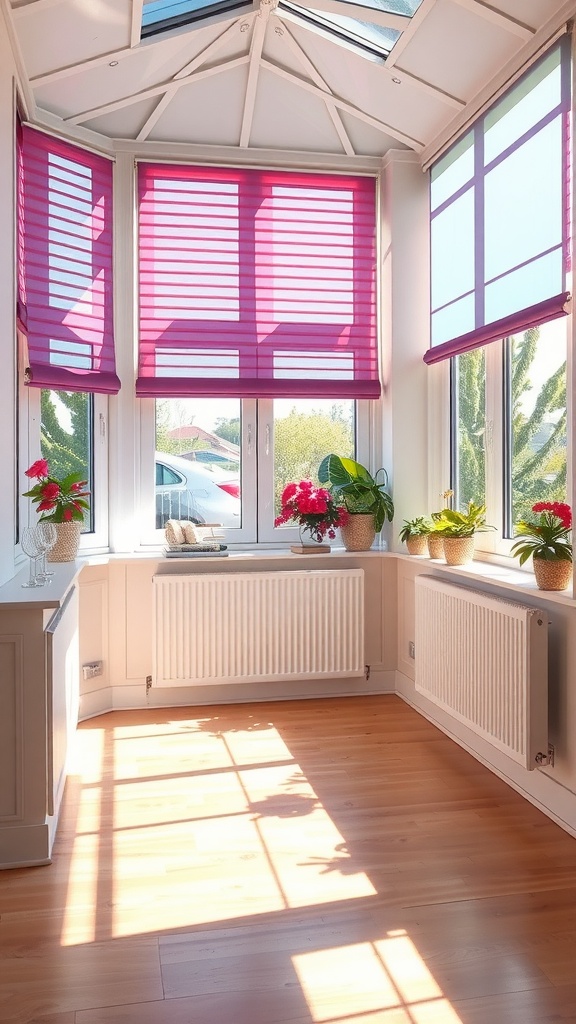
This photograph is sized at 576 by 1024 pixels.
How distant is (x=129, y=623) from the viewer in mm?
4160

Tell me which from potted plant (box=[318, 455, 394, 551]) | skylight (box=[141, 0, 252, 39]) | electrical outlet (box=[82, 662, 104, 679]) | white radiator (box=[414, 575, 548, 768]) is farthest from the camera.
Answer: potted plant (box=[318, 455, 394, 551])

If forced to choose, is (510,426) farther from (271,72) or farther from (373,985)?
(373,985)

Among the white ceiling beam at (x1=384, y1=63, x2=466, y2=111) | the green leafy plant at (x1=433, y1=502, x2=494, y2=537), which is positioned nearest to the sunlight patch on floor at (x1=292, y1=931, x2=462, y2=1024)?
the green leafy plant at (x1=433, y1=502, x2=494, y2=537)

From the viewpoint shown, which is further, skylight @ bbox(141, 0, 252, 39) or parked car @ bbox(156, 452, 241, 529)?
parked car @ bbox(156, 452, 241, 529)

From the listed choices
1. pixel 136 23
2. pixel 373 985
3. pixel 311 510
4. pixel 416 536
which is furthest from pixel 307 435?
pixel 373 985

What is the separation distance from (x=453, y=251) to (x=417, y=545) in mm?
1536

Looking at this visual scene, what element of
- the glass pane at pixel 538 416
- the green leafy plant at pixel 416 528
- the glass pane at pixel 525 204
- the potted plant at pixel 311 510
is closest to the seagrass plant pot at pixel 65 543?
the potted plant at pixel 311 510

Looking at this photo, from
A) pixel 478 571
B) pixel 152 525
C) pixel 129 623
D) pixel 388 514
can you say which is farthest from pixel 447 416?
pixel 129 623

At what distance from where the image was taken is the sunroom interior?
10.3 ft

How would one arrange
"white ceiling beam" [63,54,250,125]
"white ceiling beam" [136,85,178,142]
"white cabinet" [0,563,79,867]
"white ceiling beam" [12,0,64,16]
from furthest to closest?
"white ceiling beam" [136,85,178,142], "white ceiling beam" [63,54,250,125], "white ceiling beam" [12,0,64,16], "white cabinet" [0,563,79,867]

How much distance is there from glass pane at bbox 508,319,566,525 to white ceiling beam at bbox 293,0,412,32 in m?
1.39

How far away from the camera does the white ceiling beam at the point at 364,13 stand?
3201mm

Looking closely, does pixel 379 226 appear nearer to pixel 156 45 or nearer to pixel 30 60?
pixel 156 45

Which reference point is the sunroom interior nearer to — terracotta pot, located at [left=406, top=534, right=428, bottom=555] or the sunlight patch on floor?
terracotta pot, located at [left=406, top=534, right=428, bottom=555]
